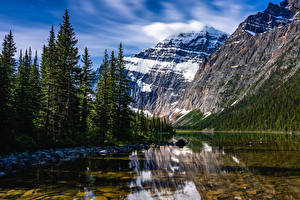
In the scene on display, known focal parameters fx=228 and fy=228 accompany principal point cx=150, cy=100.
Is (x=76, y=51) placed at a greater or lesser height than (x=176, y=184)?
greater

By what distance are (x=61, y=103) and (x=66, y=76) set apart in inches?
177

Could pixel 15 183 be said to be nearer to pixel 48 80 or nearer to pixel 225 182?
pixel 225 182

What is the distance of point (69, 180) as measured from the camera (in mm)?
13781

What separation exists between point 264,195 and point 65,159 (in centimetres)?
1888

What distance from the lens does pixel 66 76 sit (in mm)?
36938

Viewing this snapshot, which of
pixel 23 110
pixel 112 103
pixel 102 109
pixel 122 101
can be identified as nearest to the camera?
pixel 23 110

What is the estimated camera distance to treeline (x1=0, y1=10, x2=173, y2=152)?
1039 inches

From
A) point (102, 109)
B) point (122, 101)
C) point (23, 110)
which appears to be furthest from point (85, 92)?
point (23, 110)

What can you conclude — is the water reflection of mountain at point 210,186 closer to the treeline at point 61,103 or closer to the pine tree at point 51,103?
the treeline at point 61,103

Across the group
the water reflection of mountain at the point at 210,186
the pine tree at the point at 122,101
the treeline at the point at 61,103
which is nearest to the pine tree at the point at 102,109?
the treeline at the point at 61,103

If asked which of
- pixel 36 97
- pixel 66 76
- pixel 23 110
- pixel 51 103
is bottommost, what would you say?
pixel 23 110

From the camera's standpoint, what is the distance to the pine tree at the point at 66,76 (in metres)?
35.8

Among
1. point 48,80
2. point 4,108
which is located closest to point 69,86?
point 48,80

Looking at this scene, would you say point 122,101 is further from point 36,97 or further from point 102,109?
point 36,97
